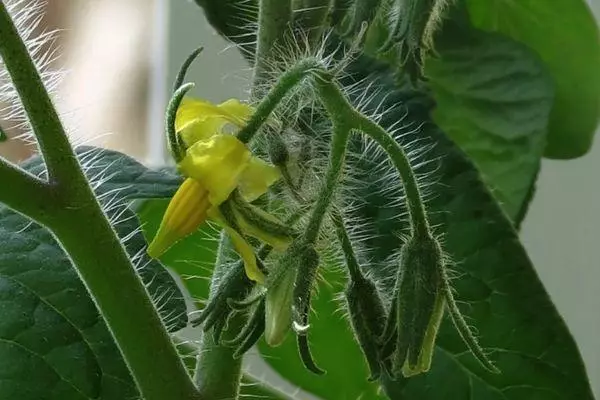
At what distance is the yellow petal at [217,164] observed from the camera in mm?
346

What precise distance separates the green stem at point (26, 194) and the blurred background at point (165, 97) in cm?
62

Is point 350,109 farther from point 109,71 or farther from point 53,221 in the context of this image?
point 109,71

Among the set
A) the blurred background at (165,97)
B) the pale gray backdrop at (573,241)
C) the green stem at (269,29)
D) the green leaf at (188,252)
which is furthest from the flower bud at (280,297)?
the pale gray backdrop at (573,241)

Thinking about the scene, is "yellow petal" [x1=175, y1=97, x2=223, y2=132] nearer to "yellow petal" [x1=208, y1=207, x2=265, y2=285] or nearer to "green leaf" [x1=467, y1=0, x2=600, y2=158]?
"yellow petal" [x1=208, y1=207, x2=265, y2=285]

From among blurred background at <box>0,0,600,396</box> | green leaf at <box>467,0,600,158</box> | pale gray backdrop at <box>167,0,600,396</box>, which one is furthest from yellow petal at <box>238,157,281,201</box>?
pale gray backdrop at <box>167,0,600,396</box>

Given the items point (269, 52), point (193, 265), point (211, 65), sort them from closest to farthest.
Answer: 1. point (269, 52)
2. point (193, 265)
3. point (211, 65)

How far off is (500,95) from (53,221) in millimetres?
405

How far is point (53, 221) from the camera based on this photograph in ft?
1.18

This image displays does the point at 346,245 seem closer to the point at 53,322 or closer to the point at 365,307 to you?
the point at 365,307

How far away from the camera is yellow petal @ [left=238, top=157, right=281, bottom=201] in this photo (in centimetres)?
36

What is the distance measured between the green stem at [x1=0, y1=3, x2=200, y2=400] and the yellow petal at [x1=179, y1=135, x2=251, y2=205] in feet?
0.14

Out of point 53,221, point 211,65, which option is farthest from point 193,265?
→ point 211,65

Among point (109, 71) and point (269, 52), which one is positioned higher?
point (109, 71)

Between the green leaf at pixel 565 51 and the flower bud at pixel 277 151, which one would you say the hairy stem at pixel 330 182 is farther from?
the green leaf at pixel 565 51
